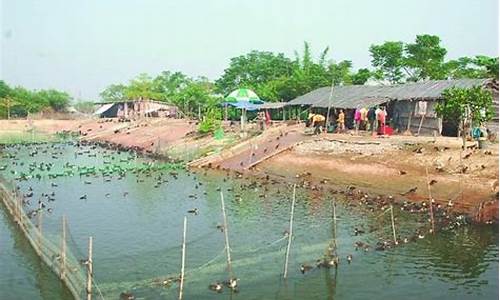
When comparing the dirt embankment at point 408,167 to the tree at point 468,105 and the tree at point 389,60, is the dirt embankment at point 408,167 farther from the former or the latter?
the tree at point 389,60

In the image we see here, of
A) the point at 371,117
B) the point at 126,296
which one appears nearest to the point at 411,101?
the point at 371,117

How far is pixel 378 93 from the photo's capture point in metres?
38.9

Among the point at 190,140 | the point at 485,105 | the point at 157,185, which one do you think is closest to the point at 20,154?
the point at 190,140

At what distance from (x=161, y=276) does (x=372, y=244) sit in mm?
6565

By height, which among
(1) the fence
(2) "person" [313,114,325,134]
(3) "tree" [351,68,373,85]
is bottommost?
(1) the fence

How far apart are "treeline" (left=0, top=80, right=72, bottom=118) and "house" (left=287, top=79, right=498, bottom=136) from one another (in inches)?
1859

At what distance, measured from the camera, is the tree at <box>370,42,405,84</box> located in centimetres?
5425

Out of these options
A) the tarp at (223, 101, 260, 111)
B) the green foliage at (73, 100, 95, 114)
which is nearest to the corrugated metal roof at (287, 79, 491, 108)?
the tarp at (223, 101, 260, 111)

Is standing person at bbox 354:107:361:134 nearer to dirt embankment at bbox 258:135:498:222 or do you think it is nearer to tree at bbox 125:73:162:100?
dirt embankment at bbox 258:135:498:222

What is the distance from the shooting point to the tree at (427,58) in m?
52.2

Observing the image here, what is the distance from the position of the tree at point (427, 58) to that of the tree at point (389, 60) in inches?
46.7

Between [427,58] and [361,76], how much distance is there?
19.9 feet

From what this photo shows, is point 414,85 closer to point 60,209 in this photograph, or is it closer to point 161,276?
point 60,209

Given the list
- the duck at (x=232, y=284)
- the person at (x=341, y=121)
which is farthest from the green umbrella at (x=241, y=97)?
the duck at (x=232, y=284)
